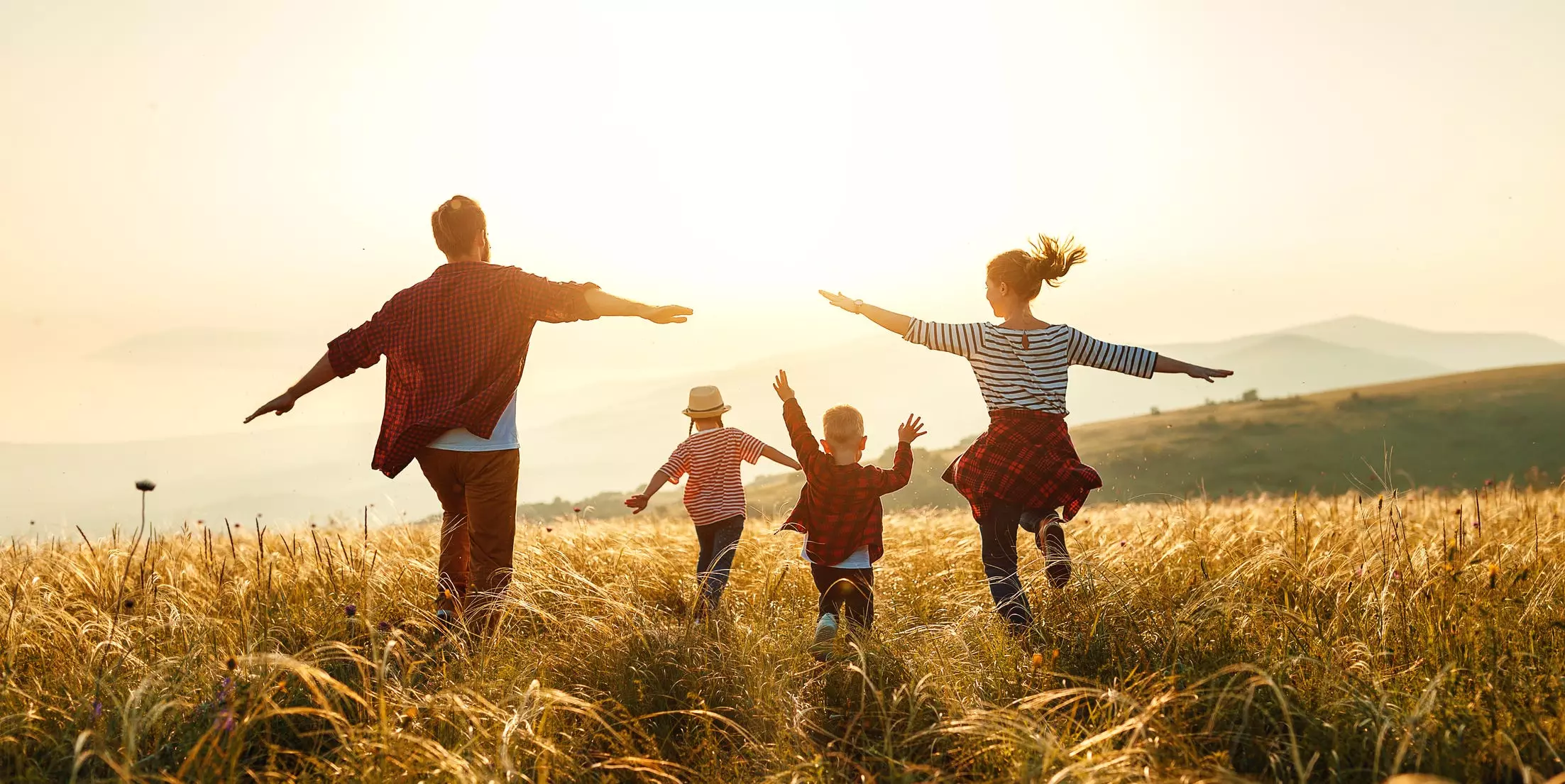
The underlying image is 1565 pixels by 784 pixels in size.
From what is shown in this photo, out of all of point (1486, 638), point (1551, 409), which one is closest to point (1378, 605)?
point (1486, 638)

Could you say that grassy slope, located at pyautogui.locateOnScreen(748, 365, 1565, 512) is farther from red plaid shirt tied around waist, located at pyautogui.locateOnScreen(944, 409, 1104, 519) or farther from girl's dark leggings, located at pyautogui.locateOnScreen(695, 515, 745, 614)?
red plaid shirt tied around waist, located at pyautogui.locateOnScreen(944, 409, 1104, 519)

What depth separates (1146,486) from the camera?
185ft

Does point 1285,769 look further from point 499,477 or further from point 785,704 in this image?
point 499,477

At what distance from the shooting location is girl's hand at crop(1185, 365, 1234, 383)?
5398 millimetres

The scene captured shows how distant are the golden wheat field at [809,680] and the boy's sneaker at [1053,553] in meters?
0.16

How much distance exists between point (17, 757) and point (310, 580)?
2.33m

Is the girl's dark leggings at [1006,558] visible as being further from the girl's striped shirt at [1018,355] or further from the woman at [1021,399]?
the girl's striped shirt at [1018,355]

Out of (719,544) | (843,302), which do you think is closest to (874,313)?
(843,302)

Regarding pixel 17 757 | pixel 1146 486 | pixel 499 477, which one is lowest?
pixel 1146 486

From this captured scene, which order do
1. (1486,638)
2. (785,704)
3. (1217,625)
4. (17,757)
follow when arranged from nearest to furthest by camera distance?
(17,757) → (785,704) → (1486,638) → (1217,625)

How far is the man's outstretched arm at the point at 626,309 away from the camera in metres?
5.32

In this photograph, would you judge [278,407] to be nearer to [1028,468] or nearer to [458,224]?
[458,224]

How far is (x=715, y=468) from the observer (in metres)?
6.39

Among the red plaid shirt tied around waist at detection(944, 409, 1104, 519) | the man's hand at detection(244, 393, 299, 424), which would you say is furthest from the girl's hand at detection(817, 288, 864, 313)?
the man's hand at detection(244, 393, 299, 424)
